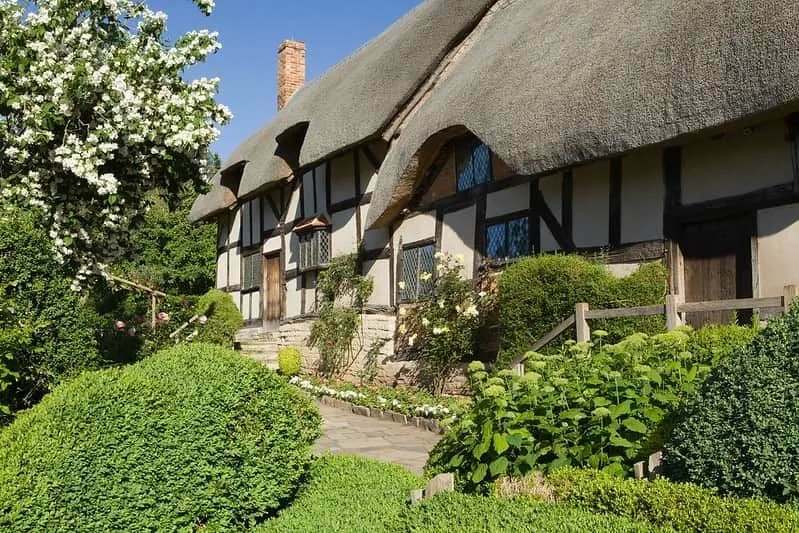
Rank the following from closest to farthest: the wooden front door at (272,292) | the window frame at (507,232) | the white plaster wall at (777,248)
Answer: the white plaster wall at (777,248) → the window frame at (507,232) → the wooden front door at (272,292)

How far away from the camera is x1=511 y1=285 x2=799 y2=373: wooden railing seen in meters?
5.74

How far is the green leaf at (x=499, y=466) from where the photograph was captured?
13.4ft

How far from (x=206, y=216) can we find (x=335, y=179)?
275 inches

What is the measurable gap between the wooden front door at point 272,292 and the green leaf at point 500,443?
519 inches

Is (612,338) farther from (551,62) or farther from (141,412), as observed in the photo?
(141,412)

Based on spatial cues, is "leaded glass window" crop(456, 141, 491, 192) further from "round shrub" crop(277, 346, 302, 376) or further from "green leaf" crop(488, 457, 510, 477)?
"green leaf" crop(488, 457, 510, 477)

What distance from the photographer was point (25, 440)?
14.0 ft

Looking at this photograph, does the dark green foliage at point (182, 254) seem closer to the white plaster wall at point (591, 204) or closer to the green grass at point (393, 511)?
the white plaster wall at point (591, 204)

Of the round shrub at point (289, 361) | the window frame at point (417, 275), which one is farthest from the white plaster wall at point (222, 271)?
the window frame at point (417, 275)

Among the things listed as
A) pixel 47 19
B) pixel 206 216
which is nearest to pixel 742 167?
pixel 47 19

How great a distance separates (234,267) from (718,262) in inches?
549

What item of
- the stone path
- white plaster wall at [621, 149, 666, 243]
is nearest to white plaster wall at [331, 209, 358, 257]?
the stone path

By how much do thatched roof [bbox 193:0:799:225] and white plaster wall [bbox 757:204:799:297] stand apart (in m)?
1.05

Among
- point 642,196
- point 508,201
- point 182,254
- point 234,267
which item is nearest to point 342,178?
point 508,201
